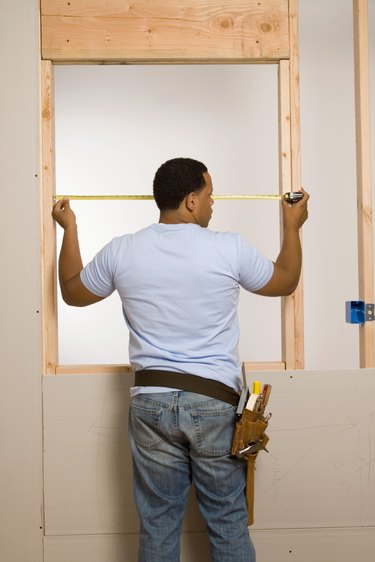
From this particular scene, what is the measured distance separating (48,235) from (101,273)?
0.49 meters

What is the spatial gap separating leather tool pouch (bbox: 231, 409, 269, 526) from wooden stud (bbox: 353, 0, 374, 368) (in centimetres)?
69

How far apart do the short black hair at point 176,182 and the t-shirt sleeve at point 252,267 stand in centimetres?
23

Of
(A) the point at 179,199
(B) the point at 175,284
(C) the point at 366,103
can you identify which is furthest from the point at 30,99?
(C) the point at 366,103

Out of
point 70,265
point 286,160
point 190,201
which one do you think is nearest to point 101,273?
point 70,265

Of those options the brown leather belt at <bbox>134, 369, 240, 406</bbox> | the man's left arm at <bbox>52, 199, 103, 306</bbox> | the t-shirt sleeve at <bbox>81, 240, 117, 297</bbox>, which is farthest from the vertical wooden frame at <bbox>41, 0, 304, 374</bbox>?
the brown leather belt at <bbox>134, 369, 240, 406</bbox>

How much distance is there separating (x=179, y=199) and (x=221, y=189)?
230 centimetres

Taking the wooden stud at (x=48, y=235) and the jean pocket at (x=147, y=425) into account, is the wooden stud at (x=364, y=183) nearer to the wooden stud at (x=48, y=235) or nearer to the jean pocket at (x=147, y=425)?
the jean pocket at (x=147, y=425)

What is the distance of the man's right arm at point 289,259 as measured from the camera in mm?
2639

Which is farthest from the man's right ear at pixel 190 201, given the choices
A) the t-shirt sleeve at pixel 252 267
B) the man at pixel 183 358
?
the t-shirt sleeve at pixel 252 267

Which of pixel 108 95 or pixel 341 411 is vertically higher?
pixel 108 95

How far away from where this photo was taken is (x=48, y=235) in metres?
3.01

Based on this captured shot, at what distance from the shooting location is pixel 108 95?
4824 millimetres

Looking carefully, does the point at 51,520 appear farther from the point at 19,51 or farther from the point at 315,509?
the point at 19,51

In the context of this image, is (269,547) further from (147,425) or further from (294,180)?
(294,180)
